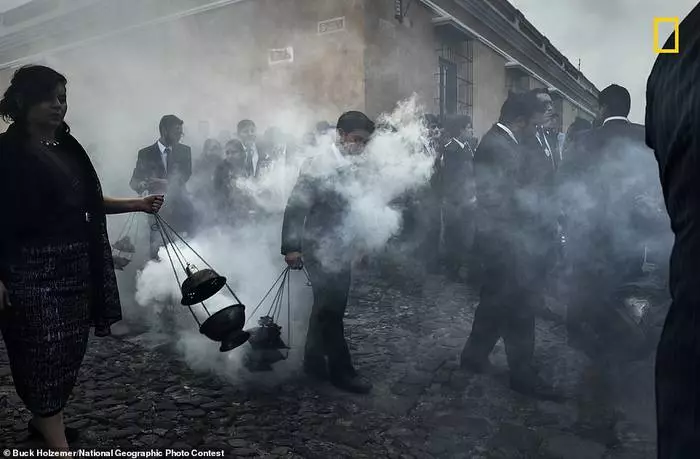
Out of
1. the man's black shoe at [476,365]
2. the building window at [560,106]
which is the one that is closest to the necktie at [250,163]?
the man's black shoe at [476,365]

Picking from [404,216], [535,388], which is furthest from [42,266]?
[404,216]

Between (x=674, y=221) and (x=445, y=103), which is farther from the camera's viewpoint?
(x=445, y=103)

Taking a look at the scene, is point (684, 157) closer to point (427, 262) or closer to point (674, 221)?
point (674, 221)

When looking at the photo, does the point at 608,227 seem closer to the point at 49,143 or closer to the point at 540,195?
the point at 540,195

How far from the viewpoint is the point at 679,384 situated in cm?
115

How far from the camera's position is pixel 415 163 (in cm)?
682

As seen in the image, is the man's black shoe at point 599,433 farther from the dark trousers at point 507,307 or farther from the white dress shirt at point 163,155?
the white dress shirt at point 163,155

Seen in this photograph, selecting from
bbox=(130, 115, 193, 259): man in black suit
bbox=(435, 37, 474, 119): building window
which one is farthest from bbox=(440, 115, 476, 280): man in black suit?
bbox=(435, 37, 474, 119): building window

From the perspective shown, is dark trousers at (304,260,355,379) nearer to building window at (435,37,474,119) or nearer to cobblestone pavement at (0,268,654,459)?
cobblestone pavement at (0,268,654,459)

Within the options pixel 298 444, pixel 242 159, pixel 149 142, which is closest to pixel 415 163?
pixel 242 159

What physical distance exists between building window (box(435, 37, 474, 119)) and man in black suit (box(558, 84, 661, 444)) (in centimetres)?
761

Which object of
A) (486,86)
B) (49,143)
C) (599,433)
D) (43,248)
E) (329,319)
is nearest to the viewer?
(43,248)

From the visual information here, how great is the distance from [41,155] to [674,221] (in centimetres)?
277

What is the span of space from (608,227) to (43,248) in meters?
4.31
